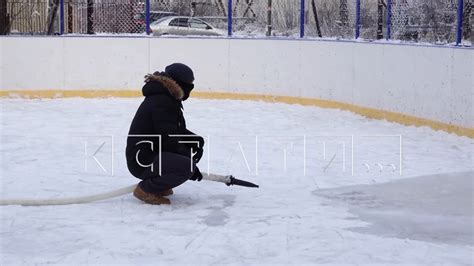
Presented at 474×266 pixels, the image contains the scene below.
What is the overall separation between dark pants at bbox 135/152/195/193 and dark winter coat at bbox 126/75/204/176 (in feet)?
0.23

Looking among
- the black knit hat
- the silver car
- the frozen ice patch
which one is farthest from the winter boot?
the silver car

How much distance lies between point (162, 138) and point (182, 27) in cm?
959

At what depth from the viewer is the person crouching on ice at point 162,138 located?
18.9 feet

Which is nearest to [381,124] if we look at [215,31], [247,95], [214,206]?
[247,95]

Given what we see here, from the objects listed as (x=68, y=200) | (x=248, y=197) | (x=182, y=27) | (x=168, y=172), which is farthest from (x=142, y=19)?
(x=168, y=172)

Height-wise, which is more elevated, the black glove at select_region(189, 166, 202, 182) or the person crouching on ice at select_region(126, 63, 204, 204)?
the person crouching on ice at select_region(126, 63, 204, 204)

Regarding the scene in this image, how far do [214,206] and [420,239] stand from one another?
1.58 m

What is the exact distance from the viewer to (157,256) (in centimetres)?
468

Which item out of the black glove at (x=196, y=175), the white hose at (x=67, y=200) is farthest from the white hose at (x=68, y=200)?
the black glove at (x=196, y=175)

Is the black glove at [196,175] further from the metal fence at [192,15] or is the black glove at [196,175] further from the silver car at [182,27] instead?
the silver car at [182,27]

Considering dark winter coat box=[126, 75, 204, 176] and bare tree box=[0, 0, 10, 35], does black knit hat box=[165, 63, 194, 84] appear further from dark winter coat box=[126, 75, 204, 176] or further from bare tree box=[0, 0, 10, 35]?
bare tree box=[0, 0, 10, 35]

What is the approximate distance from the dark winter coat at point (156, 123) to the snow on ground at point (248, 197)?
390mm

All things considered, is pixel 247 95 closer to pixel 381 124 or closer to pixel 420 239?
pixel 381 124

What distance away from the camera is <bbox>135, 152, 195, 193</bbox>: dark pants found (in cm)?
575
